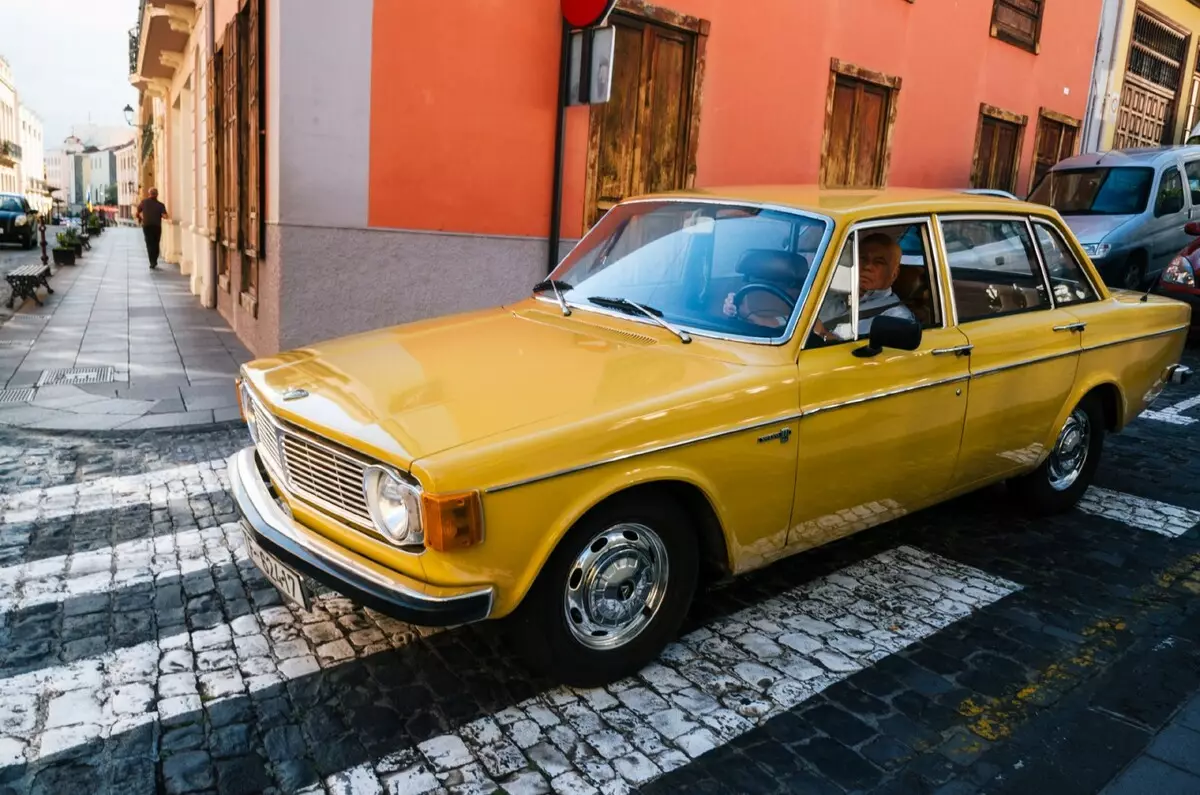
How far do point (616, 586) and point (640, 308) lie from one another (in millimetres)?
1266

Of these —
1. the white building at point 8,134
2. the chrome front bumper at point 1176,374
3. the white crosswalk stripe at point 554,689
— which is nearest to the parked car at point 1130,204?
the chrome front bumper at point 1176,374

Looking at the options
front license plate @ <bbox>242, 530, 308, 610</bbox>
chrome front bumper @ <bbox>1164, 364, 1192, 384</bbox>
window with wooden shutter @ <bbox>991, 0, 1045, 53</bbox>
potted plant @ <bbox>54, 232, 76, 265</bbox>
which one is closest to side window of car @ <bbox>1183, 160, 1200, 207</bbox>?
window with wooden shutter @ <bbox>991, 0, 1045, 53</bbox>

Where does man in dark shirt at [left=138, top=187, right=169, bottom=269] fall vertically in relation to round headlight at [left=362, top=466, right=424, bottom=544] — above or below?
above

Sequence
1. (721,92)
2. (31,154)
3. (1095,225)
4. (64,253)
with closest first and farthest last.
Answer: (721,92) → (1095,225) → (64,253) → (31,154)

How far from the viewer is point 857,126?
1264 cm

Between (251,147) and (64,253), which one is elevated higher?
(251,147)

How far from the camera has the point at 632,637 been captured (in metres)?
3.31

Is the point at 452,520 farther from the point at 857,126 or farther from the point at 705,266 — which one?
the point at 857,126

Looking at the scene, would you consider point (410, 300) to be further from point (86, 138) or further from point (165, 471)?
point (86, 138)

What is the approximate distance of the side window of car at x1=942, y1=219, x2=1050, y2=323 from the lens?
4348mm

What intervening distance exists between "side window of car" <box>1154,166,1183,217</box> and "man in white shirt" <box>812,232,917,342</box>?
9.55 meters

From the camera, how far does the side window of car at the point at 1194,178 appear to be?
1212 centimetres

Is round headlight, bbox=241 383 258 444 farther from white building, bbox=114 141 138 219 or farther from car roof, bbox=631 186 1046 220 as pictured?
white building, bbox=114 141 138 219

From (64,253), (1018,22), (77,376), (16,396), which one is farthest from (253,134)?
(64,253)
